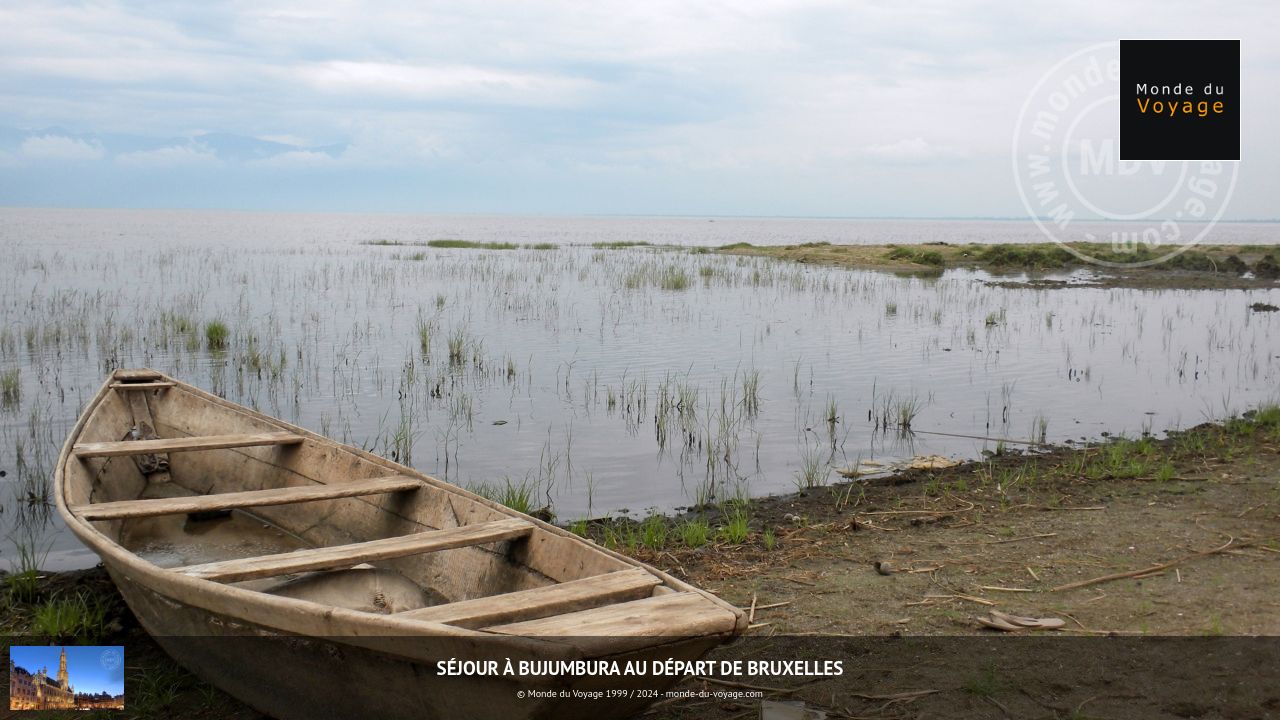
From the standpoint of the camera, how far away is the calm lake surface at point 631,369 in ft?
29.2

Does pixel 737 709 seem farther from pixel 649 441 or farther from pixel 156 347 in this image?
pixel 156 347

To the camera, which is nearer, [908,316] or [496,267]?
[908,316]

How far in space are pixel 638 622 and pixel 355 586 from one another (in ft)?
7.14

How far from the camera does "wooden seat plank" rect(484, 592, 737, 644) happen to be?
3.11 m

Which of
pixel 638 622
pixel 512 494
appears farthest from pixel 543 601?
pixel 512 494

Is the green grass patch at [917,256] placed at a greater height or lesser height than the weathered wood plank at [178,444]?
greater

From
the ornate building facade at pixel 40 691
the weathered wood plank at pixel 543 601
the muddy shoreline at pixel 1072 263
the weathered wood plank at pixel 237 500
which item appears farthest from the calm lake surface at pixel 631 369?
the weathered wood plank at pixel 543 601

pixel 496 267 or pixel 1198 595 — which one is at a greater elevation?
pixel 496 267

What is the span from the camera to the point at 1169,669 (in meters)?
4.07

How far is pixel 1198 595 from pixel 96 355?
13.5 meters

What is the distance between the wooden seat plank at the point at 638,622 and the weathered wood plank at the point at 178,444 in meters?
3.44

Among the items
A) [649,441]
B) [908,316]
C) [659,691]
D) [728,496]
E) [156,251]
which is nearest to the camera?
[659,691]

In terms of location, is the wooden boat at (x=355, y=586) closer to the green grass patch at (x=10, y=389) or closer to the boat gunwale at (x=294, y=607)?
the boat gunwale at (x=294, y=607)

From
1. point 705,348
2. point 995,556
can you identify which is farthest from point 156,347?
point 995,556
